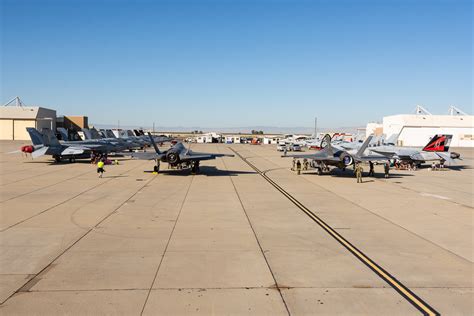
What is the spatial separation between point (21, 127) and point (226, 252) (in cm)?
10365

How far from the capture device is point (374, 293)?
806 cm

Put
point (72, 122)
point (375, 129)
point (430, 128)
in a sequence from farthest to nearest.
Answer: point (72, 122)
point (375, 129)
point (430, 128)

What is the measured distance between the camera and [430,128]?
304ft

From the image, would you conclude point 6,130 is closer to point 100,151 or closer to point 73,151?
point 100,151

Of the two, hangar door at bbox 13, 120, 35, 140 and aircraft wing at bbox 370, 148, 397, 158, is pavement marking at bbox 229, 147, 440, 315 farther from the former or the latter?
hangar door at bbox 13, 120, 35, 140

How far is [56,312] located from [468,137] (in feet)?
352

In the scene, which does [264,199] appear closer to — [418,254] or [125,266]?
[418,254]

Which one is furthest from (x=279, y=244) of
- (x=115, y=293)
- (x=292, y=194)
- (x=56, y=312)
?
(x=292, y=194)

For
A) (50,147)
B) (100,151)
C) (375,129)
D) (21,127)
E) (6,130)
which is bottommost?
(100,151)

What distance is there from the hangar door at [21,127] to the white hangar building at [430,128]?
310 ft

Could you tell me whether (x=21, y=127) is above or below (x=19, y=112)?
below

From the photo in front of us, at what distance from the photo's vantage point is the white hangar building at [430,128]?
3637 inches

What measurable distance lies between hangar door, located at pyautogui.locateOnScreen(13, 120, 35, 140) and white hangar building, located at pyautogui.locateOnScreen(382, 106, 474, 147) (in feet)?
310

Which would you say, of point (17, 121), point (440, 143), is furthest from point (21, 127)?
point (440, 143)
